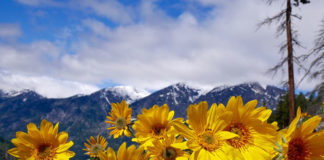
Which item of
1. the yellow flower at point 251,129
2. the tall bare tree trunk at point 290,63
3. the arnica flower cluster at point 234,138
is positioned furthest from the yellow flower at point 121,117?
the tall bare tree trunk at point 290,63

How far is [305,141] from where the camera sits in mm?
1320

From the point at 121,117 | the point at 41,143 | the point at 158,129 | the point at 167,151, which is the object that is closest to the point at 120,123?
the point at 121,117

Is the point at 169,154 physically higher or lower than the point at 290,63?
lower

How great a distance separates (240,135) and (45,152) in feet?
5.32

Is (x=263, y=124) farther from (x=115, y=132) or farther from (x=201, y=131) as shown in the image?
(x=115, y=132)

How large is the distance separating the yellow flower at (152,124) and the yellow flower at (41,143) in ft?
2.08

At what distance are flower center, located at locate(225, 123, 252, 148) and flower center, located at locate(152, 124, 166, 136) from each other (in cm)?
89

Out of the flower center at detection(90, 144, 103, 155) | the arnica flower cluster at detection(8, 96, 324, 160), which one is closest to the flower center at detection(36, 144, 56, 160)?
the arnica flower cluster at detection(8, 96, 324, 160)

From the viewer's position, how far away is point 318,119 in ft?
4.19

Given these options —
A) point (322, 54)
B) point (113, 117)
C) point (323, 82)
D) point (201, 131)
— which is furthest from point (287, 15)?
point (201, 131)

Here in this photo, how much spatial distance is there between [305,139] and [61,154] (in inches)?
69.7

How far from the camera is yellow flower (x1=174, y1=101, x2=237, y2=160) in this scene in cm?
128

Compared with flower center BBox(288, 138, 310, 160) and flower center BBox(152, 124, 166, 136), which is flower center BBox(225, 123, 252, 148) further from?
flower center BBox(152, 124, 166, 136)

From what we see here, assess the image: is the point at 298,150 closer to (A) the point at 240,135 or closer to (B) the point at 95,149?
(A) the point at 240,135
